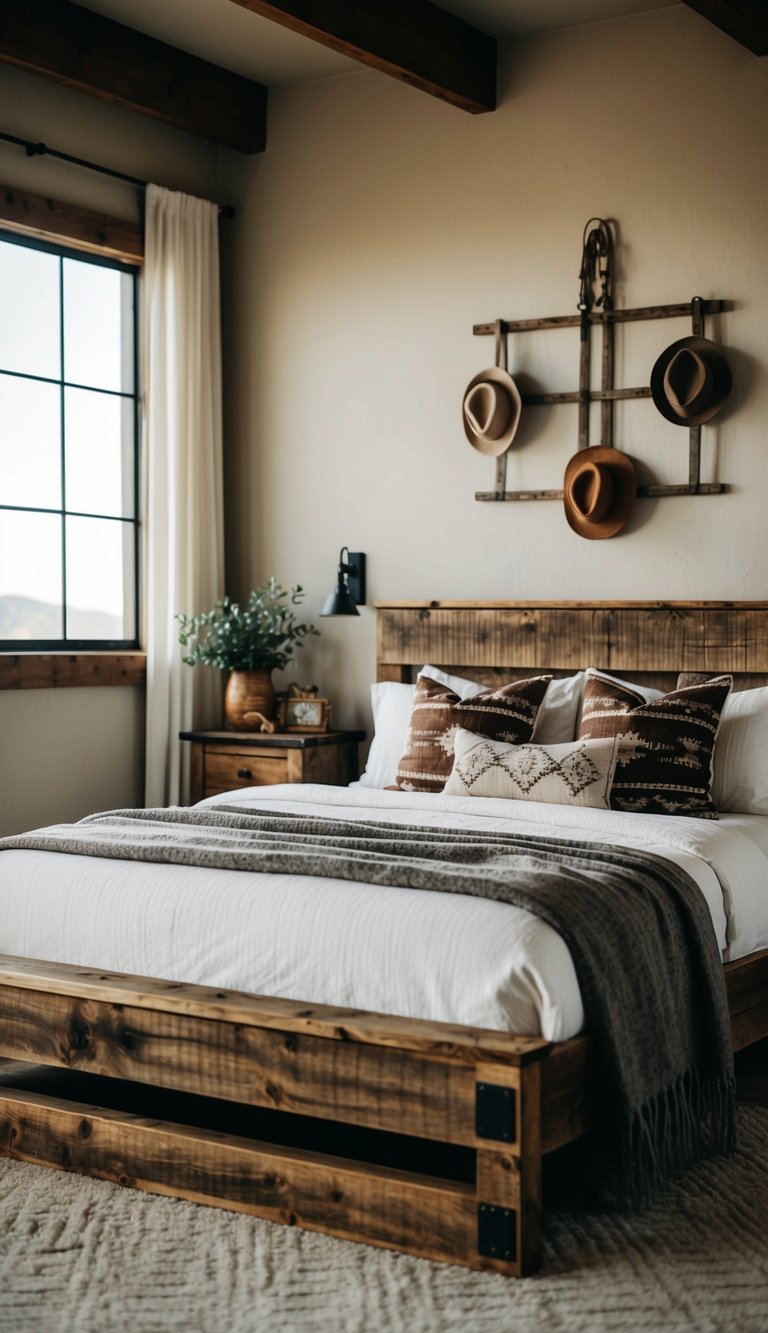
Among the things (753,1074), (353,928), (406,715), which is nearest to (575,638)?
(406,715)

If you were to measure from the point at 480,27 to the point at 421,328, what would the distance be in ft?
3.20

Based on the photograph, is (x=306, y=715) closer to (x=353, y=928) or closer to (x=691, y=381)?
(x=691, y=381)

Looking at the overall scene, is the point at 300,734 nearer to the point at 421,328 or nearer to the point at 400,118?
the point at 421,328

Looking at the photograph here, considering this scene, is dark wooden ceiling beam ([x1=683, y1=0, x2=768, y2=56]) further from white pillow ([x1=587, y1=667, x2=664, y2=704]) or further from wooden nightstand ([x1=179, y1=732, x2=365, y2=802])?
wooden nightstand ([x1=179, y1=732, x2=365, y2=802])

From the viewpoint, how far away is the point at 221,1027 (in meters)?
2.79

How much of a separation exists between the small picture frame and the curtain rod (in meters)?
1.86

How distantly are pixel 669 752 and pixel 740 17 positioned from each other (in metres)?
2.03

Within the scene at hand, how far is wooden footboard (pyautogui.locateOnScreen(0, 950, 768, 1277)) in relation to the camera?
2469mm

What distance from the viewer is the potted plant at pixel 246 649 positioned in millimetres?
5066

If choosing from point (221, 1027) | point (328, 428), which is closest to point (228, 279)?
point (328, 428)

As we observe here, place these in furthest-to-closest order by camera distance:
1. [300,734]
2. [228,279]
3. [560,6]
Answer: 1. [228,279]
2. [300,734]
3. [560,6]

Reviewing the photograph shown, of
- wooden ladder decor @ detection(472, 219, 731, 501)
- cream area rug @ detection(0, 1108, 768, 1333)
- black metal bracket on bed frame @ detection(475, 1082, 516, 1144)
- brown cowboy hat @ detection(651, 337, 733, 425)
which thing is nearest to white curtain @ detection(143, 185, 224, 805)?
wooden ladder decor @ detection(472, 219, 731, 501)

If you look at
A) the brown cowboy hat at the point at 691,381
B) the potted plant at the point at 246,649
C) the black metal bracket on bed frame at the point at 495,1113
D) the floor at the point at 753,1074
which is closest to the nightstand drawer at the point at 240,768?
the potted plant at the point at 246,649

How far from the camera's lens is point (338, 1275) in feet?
8.13
